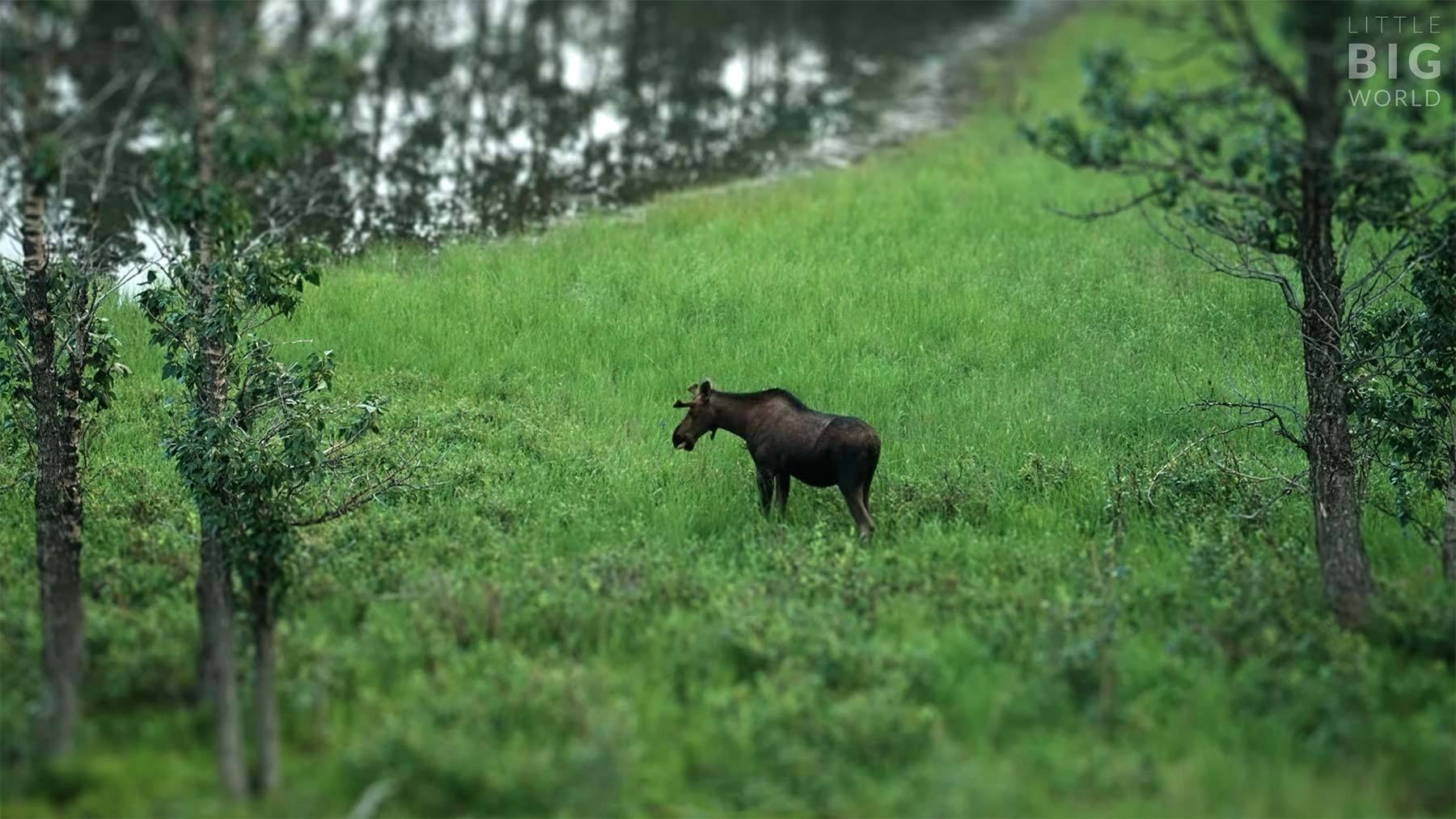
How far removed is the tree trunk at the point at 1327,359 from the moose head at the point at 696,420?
4.31 m

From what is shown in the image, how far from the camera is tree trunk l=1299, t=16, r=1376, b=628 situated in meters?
9.06

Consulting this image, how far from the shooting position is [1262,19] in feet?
114

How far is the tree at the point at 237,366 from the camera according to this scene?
8.69 metres

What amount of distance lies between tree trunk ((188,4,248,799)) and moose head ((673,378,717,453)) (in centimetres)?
343

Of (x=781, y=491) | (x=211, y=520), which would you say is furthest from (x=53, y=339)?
(x=781, y=491)

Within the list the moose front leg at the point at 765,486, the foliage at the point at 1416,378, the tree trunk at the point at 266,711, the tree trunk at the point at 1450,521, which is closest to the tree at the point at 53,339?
the tree trunk at the point at 266,711

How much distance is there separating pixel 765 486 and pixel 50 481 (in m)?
4.91

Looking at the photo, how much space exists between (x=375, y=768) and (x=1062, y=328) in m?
9.44

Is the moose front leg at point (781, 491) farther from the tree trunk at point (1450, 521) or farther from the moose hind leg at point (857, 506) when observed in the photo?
the tree trunk at point (1450, 521)

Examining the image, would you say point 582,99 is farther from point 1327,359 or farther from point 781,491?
point 1327,359

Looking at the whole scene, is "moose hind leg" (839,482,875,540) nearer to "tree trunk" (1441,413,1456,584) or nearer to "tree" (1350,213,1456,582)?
"tree" (1350,213,1456,582)

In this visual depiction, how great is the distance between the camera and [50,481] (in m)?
10.3

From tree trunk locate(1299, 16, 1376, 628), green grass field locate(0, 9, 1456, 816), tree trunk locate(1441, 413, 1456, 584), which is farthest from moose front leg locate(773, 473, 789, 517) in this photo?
tree trunk locate(1441, 413, 1456, 584)

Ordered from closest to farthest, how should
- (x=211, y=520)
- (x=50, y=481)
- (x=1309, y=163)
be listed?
(x=1309, y=163) → (x=211, y=520) → (x=50, y=481)
